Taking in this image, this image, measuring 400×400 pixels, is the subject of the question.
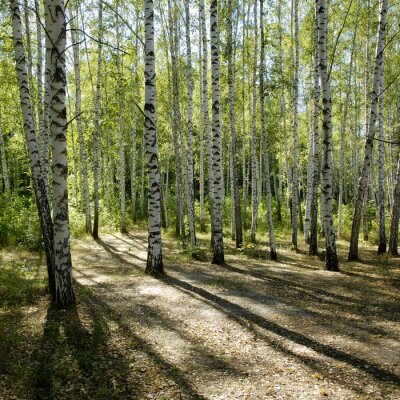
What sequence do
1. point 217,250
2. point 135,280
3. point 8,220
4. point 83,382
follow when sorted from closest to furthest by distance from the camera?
point 83,382, point 135,280, point 217,250, point 8,220

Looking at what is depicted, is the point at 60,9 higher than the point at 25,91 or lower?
higher

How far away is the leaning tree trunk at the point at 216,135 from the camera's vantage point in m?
11.0

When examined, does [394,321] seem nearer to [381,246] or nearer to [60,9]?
[60,9]

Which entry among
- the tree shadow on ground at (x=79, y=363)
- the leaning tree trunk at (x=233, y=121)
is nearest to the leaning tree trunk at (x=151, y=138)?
the tree shadow on ground at (x=79, y=363)

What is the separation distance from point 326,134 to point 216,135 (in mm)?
3118

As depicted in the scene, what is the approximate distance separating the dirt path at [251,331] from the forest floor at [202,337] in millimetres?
22

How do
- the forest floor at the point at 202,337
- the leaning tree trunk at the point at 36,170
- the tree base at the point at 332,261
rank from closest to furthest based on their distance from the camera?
the forest floor at the point at 202,337, the leaning tree trunk at the point at 36,170, the tree base at the point at 332,261

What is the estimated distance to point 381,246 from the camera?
584 inches

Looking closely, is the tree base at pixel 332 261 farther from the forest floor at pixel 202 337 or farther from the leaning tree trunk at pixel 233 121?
the leaning tree trunk at pixel 233 121

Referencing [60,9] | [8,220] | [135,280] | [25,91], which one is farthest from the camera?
[8,220]

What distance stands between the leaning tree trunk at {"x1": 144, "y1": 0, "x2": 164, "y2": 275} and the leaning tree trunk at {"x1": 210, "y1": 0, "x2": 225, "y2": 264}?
2.24m

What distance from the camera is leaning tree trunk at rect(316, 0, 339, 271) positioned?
10500 millimetres

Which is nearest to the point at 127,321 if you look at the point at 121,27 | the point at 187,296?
the point at 187,296

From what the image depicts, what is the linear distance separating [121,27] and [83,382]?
1946 cm
